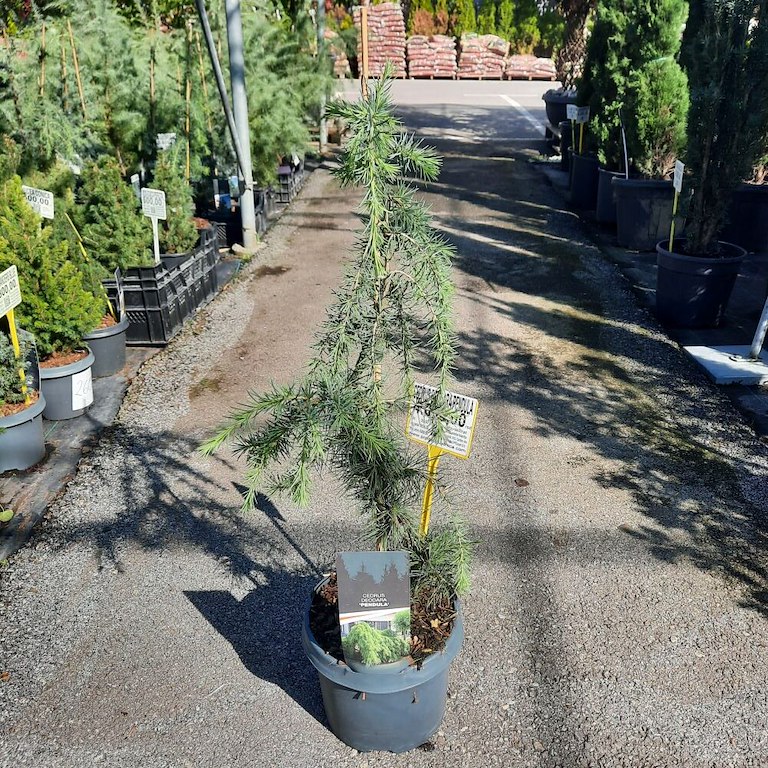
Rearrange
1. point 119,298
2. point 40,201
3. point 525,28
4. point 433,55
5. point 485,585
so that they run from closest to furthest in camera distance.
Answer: point 485,585
point 40,201
point 119,298
point 433,55
point 525,28

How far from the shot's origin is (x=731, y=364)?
21.5 ft

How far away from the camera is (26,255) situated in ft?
18.3

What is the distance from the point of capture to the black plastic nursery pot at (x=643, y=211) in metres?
9.45

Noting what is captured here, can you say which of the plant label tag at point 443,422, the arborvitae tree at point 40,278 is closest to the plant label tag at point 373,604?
the plant label tag at point 443,422

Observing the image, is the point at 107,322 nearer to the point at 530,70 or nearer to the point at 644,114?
the point at 644,114

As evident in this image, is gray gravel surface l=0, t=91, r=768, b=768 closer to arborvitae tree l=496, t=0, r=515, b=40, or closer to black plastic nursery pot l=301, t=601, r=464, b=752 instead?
black plastic nursery pot l=301, t=601, r=464, b=752

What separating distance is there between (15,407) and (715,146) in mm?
6499

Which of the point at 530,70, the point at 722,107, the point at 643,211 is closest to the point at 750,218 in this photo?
the point at 643,211

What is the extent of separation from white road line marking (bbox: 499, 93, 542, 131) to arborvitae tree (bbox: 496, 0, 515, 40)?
258 inches

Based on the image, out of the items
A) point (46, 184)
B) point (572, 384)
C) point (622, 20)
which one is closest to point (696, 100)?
point (572, 384)

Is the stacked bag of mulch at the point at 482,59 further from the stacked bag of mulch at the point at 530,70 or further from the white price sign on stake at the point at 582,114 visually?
the white price sign on stake at the point at 582,114

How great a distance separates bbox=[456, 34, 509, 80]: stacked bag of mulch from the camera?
26.6 meters

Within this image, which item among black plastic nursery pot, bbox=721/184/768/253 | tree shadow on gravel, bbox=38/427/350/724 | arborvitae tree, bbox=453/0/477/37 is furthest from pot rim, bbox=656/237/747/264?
arborvitae tree, bbox=453/0/477/37

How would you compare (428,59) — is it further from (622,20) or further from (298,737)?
(298,737)
